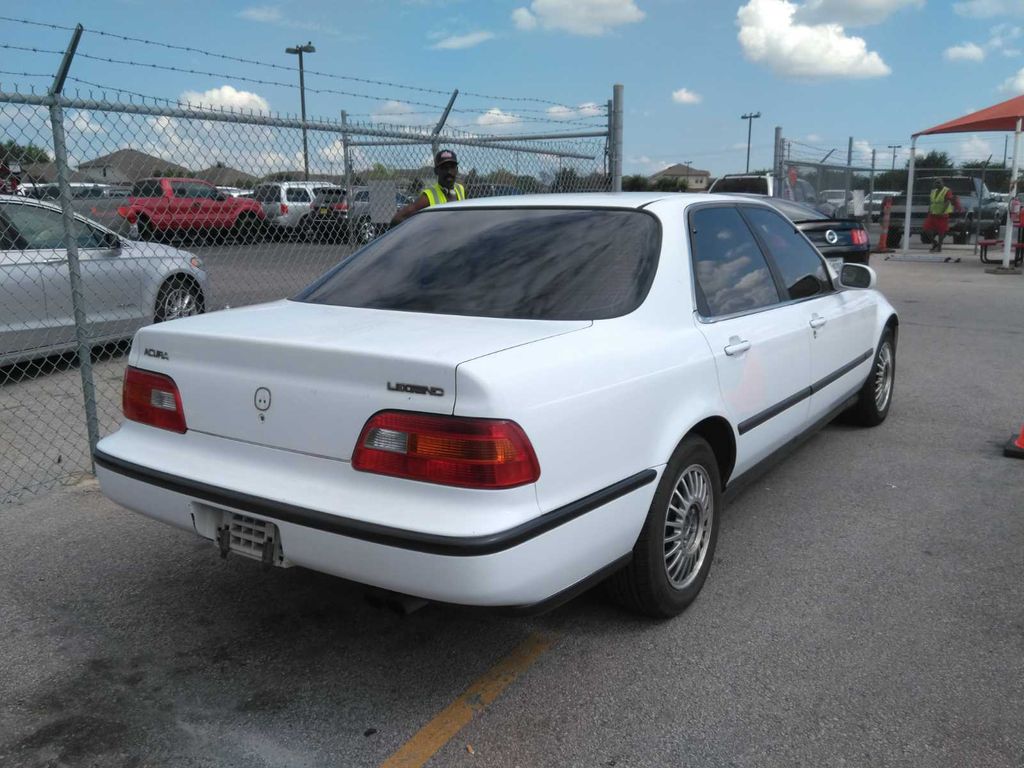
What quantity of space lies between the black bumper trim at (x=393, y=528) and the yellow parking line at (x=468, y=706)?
0.64m

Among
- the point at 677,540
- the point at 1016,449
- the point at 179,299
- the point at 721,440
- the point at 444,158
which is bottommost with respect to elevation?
the point at 1016,449

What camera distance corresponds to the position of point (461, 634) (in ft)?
10.5

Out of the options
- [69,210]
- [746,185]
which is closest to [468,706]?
[69,210]

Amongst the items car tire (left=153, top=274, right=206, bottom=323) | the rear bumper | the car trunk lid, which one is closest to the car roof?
the car trunk lid

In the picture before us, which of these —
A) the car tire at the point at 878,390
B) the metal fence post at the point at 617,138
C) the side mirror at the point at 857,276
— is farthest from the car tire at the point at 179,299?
the car tire at the point at 878,390

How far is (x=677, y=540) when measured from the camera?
3227 millimetres

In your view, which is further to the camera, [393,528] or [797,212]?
[797,212]

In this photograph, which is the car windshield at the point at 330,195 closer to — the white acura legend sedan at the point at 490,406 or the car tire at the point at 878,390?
the white acura legend sedan at the point at 490,406

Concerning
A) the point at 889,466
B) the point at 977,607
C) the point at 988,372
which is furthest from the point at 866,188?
the point at 977,607

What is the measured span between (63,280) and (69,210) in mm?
2888

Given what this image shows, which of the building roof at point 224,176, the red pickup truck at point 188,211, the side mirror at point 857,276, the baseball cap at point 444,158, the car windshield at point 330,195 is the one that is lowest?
the side mirror at point 857,276

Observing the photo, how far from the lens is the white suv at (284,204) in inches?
234

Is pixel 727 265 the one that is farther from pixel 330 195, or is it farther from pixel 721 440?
pixel 330 195

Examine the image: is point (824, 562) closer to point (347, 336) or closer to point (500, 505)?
point (500, 505)
